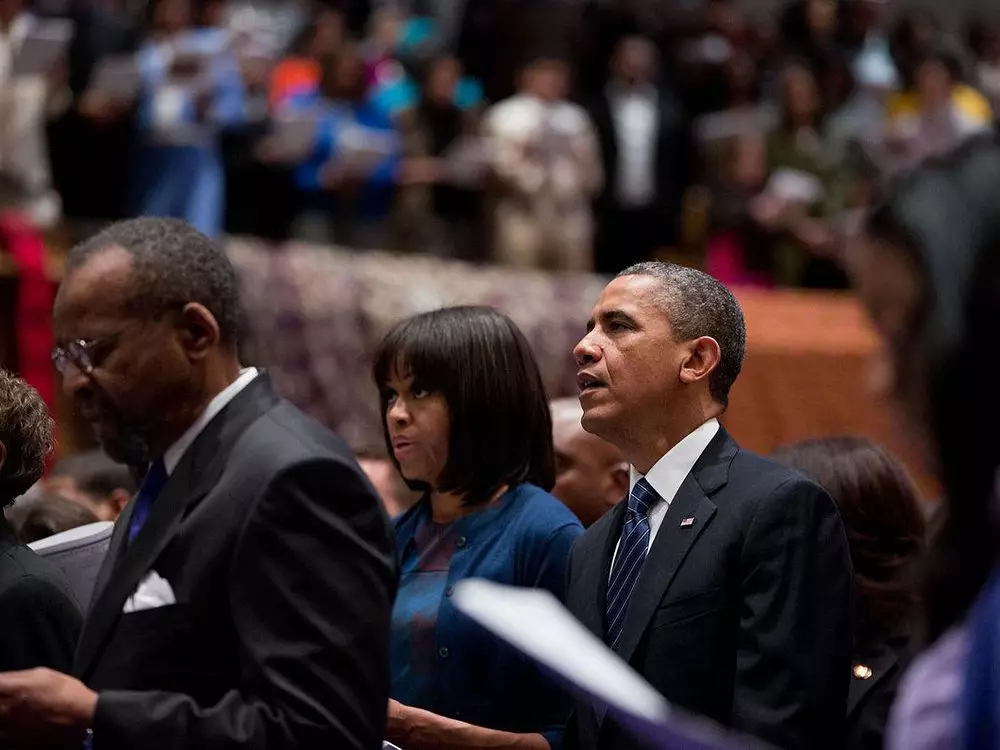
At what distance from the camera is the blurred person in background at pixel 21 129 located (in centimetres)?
723

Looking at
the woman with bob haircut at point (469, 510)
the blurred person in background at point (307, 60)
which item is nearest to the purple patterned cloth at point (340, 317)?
the blurred person in background at point (307, 60)

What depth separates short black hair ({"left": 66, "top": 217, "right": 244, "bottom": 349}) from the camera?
2.17 metres

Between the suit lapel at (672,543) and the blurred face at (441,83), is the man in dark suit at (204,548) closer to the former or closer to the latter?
the suit lapel at (672,543)

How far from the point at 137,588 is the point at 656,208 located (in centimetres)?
767

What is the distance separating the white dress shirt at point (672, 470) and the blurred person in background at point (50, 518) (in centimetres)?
120

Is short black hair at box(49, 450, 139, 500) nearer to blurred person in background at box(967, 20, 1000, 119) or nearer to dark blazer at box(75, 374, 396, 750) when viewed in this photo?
dark blazer at box(75, 374, 396, 750)

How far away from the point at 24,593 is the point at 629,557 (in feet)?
3.03

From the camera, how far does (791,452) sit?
3.05 m

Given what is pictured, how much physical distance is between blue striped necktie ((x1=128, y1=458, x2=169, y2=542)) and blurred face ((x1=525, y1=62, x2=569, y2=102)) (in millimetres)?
6834

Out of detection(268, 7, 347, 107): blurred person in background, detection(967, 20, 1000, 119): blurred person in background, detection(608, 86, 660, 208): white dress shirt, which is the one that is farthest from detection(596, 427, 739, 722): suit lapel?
detection(967, 20, 1000, 119): blurred person in background

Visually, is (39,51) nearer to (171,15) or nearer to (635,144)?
(171,15)

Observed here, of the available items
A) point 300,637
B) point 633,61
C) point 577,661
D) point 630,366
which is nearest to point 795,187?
point 633,61

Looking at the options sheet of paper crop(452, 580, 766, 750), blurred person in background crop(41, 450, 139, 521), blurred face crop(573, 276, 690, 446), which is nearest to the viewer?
sheet of paper crop(452, 580, 766, 750)

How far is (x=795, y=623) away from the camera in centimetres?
236
